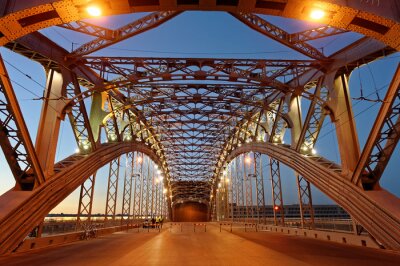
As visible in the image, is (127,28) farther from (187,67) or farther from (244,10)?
(244,10)

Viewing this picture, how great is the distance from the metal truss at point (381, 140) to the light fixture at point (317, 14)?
6.82m

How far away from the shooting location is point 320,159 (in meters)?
20.6

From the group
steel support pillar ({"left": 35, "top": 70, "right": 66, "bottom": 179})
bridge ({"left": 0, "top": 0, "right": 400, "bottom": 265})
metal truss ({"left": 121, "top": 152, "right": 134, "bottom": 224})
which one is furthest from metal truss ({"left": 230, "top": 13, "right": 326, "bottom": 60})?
metal truss ({"left": 121, "top": 152, "right": 134, "bottom": 224})

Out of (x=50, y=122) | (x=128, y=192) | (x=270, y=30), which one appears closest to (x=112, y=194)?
(x=128, y=192)

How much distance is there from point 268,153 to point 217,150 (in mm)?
27898

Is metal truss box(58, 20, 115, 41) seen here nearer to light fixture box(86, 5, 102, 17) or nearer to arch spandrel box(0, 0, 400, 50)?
arch spandrel box(0, 0, 400, 50)

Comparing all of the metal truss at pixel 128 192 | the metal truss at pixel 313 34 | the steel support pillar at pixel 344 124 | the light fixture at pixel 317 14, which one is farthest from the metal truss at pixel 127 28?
the metal truss at pixel 128 192

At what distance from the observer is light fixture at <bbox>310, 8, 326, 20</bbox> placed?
752 cm

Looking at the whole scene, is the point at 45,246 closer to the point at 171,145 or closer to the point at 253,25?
the point at 253,25

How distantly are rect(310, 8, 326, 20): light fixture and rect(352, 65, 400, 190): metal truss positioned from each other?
6.82 metres

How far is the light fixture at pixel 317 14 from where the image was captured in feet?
24.7

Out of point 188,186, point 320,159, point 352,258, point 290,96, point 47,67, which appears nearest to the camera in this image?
point 352,258

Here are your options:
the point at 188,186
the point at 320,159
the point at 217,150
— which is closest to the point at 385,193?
the point at 320,159

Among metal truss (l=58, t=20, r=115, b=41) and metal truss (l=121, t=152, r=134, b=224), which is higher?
metal truss (l=58, t=20, r=115, b=41)
